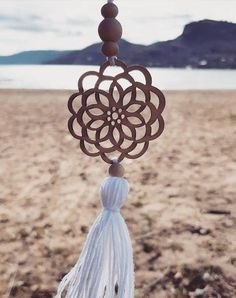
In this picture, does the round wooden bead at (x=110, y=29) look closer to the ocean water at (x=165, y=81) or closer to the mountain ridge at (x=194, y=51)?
the ocean water at (x=165, y=81)

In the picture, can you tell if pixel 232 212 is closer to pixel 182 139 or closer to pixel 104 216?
pixel 104 216

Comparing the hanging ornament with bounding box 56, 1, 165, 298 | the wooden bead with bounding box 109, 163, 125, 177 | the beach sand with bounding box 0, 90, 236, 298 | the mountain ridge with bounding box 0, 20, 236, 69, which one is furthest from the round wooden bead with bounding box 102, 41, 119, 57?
the mountain ridge with bounding box 0, 20, 236, 69

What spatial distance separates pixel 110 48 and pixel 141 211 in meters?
2.45

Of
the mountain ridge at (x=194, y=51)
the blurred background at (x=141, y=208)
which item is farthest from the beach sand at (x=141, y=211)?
the mountain ridge at (x=194, y=51)

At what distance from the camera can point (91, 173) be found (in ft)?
14.8

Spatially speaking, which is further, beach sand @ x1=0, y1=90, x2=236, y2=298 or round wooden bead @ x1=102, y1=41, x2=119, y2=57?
beach sand @ x1=0, y1=90, x2=236, y2=298

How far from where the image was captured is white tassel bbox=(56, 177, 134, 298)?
1.01 metres

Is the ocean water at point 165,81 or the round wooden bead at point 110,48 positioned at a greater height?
the ocean water at point 165,81

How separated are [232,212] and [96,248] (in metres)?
2.41

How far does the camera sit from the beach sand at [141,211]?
236 cm

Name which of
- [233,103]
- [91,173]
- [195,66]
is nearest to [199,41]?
[195,66]

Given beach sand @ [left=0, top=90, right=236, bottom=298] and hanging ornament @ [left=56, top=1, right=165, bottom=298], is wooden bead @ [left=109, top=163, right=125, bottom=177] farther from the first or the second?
beach sand @ [left=0, top=90, right=236, bottom=298]

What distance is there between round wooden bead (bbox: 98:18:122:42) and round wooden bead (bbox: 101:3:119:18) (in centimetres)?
1

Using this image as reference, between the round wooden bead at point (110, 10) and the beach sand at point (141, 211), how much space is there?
1.57 metres
